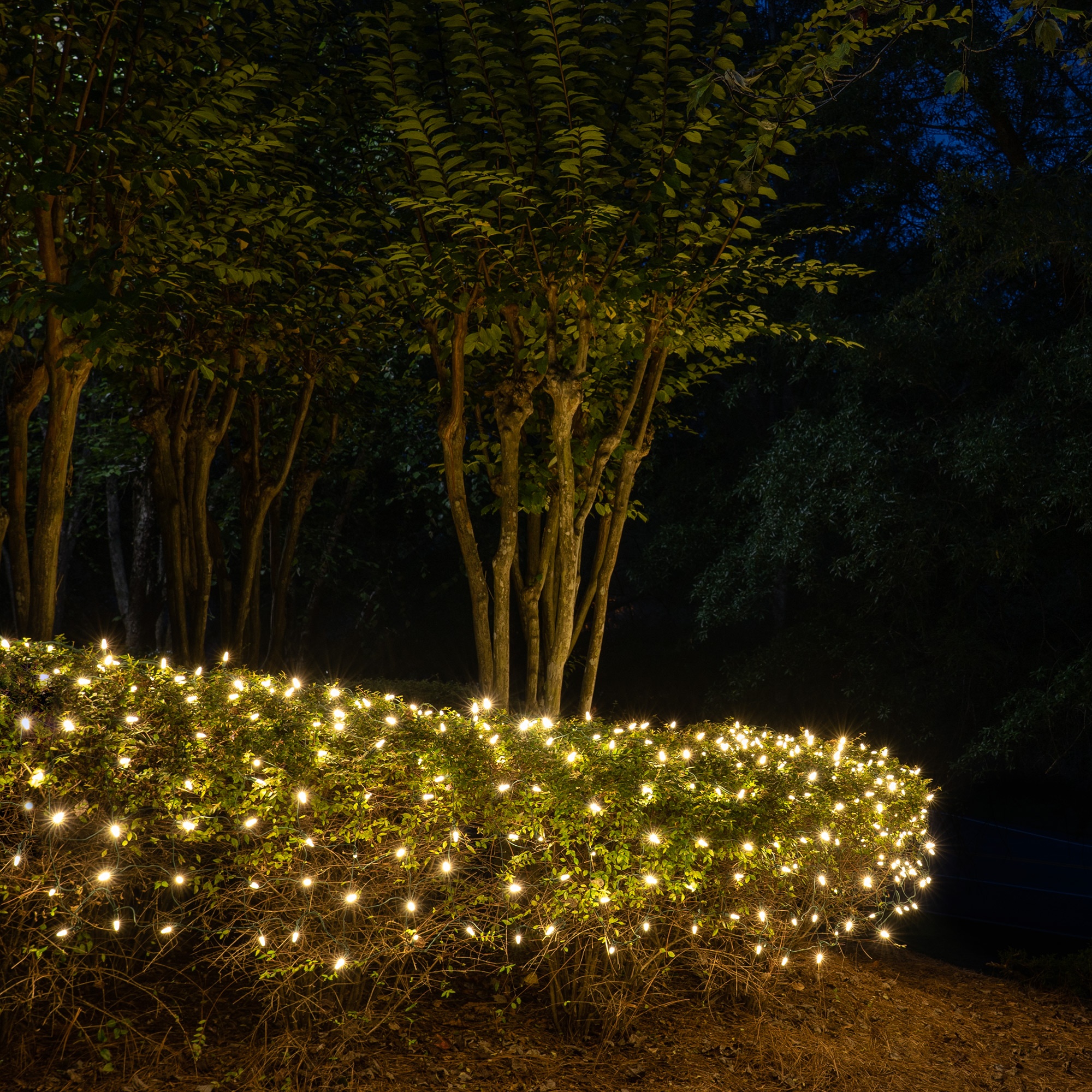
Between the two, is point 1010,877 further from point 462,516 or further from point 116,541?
point 116,541

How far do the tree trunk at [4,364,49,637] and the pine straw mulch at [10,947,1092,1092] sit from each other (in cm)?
315

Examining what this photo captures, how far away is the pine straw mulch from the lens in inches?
111

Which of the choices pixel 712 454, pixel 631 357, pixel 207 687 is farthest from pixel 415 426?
→ pixel 207 687

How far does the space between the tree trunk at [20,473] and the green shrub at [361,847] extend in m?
2.16

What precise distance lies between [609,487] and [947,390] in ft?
19.2

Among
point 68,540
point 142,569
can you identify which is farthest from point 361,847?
point 68,540

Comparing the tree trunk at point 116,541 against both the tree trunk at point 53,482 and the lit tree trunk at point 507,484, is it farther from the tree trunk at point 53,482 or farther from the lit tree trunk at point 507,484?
the lit tree trunk at point 507,484

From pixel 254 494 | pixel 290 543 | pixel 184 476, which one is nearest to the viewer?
pixel 184 476

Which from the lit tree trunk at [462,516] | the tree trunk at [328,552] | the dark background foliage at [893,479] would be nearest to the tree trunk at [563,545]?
the lit tree trunk at [462,516]

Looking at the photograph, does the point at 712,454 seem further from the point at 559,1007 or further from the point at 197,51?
the point at 559,1007

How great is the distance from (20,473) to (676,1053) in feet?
14.8

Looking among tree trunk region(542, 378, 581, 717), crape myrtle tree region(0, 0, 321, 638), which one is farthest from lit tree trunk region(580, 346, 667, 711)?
crape myrtle tree region(0, 0, 321, 638)

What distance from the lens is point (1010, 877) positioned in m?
13.2

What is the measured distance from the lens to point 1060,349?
8555 millimetres
